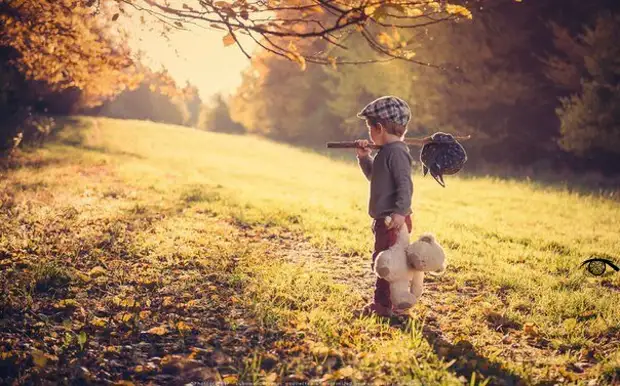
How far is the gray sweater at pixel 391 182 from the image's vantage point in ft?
13.3

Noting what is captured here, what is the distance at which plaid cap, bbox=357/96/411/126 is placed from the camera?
409cm

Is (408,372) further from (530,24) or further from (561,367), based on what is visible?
(530,24)

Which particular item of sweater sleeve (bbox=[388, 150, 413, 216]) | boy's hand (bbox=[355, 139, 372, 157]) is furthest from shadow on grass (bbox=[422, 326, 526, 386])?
boy's hand (bbox=[355, 139, 372, 157])

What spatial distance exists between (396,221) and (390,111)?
97 cm

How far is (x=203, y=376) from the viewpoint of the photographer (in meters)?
3.18

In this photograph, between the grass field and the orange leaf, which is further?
the orange leaf

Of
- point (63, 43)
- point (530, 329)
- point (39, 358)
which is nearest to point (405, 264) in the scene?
point (530, 329)

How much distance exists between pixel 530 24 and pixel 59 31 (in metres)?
17.1

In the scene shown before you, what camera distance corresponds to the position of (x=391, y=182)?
13.6ft

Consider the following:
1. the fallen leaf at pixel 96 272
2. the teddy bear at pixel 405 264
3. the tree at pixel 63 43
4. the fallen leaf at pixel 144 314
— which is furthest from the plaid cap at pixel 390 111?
the tree at pixel 63 43

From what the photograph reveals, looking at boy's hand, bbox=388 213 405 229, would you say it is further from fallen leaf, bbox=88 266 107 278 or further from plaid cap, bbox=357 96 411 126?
fallen leaf, bbox=88 266 107 278

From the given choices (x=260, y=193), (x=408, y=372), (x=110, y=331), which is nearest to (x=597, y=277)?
(x=408, y=372)

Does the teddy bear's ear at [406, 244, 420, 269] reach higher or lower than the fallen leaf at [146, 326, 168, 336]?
higher

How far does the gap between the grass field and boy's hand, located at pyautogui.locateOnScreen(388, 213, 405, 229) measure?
2.75 ft
